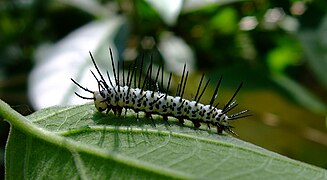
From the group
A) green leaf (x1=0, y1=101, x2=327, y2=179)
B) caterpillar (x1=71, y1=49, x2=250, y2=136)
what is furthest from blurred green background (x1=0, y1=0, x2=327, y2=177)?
green leaf (x1=0, y1=101, x2=327, y2=179)

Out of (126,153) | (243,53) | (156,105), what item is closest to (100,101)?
(156,105)

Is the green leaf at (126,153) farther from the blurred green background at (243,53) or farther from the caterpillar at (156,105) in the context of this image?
the blurred green background at (243,53)

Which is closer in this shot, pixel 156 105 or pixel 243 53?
pixel 156 105

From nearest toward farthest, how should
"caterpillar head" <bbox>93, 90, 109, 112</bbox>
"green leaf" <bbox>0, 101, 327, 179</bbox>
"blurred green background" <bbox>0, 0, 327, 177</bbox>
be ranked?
"green leaf" <bbox>0, 101, 327, 179</bbox> < "caterpillar head" <bbox>93, 90, 109, 112</bbox> < "blurred green background" <bbox>0, 0, 327, 177</bbox>

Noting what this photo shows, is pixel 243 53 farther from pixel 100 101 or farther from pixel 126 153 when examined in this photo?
pixel 126 153

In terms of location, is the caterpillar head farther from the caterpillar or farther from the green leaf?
the green leaf

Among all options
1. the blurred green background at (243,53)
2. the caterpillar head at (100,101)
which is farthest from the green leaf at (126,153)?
the blurred green background at (243,53)
